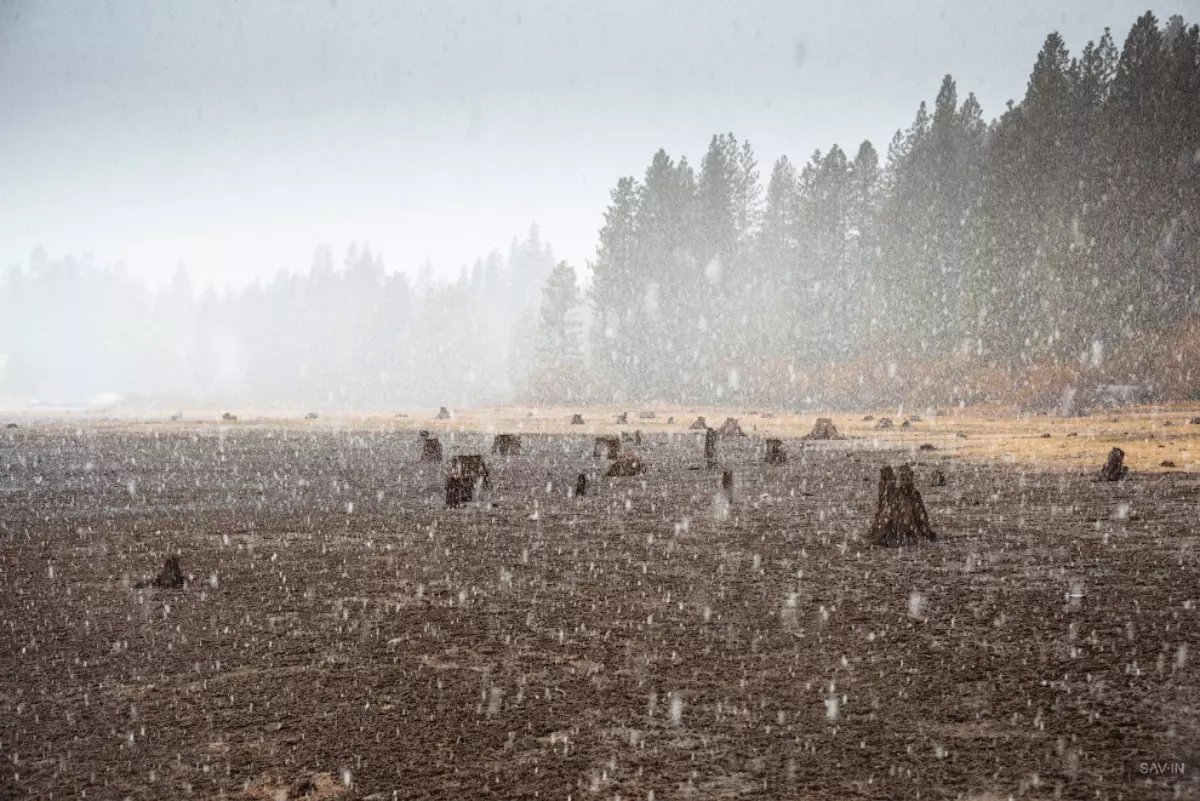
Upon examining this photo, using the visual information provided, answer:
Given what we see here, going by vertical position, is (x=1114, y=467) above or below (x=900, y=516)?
above

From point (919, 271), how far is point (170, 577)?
5751 cm

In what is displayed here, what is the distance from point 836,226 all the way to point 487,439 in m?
44.7

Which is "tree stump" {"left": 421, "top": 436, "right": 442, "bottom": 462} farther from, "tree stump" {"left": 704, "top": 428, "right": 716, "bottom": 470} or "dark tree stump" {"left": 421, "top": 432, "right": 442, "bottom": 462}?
"tree stump" {"left": 704, "top": 428, "right": 716, "bottom": 470}

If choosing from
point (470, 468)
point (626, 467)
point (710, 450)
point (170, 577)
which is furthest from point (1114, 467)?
point (170, 577)

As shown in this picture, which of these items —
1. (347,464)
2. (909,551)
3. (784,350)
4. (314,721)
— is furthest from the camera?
(784,350)

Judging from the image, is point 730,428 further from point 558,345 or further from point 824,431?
point 558,345

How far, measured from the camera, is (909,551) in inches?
389

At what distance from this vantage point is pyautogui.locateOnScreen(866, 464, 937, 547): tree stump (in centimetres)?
1034

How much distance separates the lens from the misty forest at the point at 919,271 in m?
47.0

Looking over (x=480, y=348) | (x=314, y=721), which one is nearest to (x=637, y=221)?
(x=480, y=348)

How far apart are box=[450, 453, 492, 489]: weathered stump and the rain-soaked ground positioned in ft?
5.13

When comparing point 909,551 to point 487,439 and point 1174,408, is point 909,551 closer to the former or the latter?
point 487,439

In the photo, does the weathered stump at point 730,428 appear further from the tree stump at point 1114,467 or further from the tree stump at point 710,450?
the tree stump at point 1114,467

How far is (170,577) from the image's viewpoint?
8578 millimetres
